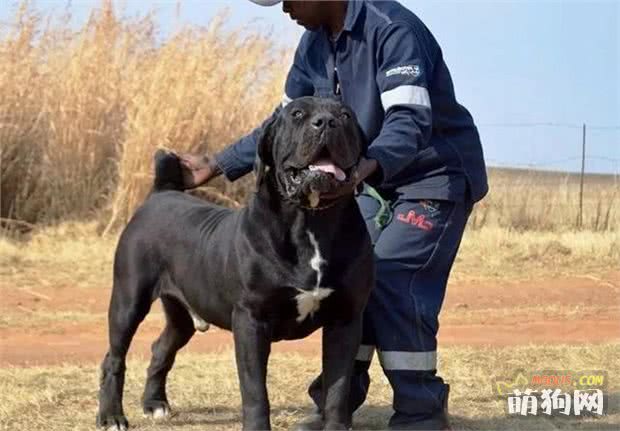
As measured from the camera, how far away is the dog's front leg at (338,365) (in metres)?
5.16

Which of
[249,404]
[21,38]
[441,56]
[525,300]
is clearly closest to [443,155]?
[441,56]

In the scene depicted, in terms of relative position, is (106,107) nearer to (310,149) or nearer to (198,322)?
(198,322)

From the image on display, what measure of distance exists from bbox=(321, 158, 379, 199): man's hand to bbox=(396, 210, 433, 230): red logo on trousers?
2.67 feet

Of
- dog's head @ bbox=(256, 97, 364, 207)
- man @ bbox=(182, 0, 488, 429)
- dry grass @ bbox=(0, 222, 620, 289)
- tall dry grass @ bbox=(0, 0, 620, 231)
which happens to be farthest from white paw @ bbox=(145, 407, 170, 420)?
tall dry grass @ bbox=(0, 0, 620, 231)

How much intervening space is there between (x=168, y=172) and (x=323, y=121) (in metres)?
1.95

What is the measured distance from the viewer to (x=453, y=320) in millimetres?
10789

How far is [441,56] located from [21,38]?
31.1ft

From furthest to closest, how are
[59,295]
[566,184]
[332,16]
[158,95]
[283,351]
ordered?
[566,184] → [158,95] → [59,295] → [283,351] → [332,16]

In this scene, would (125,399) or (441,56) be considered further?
(125,399)

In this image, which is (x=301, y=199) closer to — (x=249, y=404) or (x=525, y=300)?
(x=249, y=404)

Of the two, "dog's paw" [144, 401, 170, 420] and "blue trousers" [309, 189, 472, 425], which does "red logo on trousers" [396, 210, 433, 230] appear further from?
"dog's paw" [144, 401, 170, 420]

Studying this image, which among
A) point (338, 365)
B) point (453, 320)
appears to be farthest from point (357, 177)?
point (453, 320)

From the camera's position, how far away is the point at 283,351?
352 inches

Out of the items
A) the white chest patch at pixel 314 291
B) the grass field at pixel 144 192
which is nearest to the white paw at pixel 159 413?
the white chest patch at pixel 314 291
